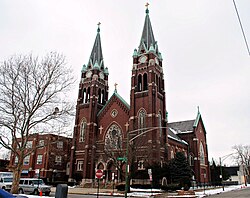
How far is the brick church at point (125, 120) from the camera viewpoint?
138 feet

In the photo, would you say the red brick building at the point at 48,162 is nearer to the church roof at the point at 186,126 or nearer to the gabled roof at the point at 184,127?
the gabled roof at the point at 184,127

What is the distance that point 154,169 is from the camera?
→ 36750 millimetres

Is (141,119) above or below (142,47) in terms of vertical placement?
below

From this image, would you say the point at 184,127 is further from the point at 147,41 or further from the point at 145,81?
the point at 147,41

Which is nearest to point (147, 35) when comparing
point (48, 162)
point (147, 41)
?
point (147, 41)

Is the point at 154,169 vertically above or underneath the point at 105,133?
underneath

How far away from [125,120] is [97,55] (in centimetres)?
1875

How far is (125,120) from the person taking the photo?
47.4m

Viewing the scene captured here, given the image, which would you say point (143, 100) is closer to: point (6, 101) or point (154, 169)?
point (154, 169)

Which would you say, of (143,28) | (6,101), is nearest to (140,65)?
(143,28)

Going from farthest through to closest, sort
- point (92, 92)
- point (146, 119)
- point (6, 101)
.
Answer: point (92, 92) → point (146, 119) → point (6, 101)

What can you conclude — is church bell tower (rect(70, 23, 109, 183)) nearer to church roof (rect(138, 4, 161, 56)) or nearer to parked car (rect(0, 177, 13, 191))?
church roof (rect(138, 4, 161, 56))

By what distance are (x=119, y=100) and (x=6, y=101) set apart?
2937cm

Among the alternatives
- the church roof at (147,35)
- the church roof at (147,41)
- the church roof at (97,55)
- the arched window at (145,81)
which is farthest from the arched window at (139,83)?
the church roof at (97,55)
